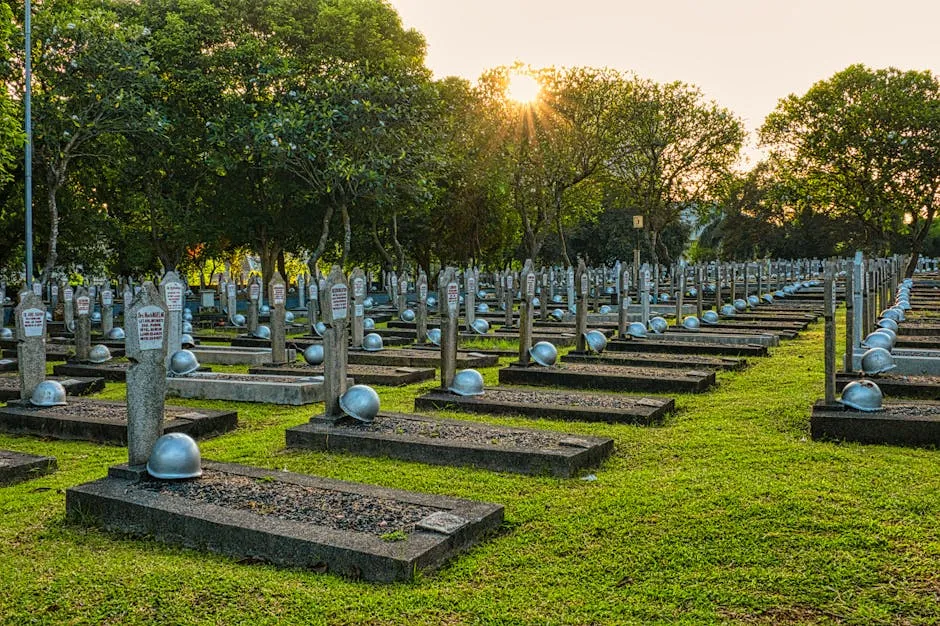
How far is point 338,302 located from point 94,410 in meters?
3.11

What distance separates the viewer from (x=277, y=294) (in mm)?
12234

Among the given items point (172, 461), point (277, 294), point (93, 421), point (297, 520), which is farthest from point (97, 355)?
point (297, 520)

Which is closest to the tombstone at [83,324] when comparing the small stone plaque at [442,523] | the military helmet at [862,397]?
the small stone plaque at [442,523]

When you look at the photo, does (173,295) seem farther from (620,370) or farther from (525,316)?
(620,370)

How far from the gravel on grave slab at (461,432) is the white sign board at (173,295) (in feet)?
17.8

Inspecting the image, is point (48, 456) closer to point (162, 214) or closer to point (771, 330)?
point (771, 330)

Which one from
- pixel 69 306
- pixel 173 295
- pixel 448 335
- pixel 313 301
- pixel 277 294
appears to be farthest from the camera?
pixel 313 301

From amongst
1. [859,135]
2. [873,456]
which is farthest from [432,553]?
[859,135]

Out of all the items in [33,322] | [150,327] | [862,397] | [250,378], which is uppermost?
[150,327]

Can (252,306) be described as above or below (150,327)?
below

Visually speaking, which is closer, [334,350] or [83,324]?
[334,350]

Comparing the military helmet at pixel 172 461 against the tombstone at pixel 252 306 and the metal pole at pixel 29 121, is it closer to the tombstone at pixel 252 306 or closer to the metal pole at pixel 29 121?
the tombstone at pixel 252 306

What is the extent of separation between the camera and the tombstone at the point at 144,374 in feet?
20.8

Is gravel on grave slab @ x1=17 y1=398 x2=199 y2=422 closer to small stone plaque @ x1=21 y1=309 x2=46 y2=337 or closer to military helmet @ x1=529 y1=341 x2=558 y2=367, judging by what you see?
small stone plaque @ x1=21 y1=309 x2=46 y2=337
